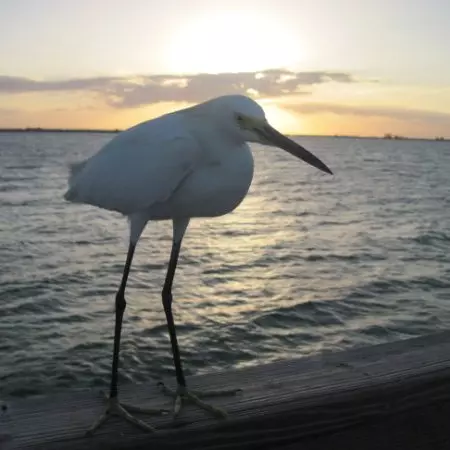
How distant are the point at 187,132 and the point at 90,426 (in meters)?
1.55

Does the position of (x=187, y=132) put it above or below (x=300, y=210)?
above

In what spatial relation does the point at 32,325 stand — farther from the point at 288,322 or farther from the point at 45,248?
the point at 45,248

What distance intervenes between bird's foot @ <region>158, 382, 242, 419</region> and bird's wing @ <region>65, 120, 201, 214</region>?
0.97 metres

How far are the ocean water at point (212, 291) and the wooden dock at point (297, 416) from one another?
302 centimetres

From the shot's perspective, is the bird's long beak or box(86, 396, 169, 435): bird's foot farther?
the bird's long beak

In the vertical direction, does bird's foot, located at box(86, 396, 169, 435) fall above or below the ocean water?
above

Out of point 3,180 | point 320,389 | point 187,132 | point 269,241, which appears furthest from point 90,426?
point 3,180

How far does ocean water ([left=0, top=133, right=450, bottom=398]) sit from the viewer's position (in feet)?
30.4

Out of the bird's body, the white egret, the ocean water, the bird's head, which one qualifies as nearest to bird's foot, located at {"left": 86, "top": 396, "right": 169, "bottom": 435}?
the white egret

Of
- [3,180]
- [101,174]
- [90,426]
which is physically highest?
[101,174]

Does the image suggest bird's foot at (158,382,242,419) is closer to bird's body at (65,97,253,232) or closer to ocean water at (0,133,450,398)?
bird's body at (65,97,253,232)

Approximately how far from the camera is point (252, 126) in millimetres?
3061

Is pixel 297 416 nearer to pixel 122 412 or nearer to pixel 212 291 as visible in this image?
pixel 122 412

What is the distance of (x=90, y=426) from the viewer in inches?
83.4
